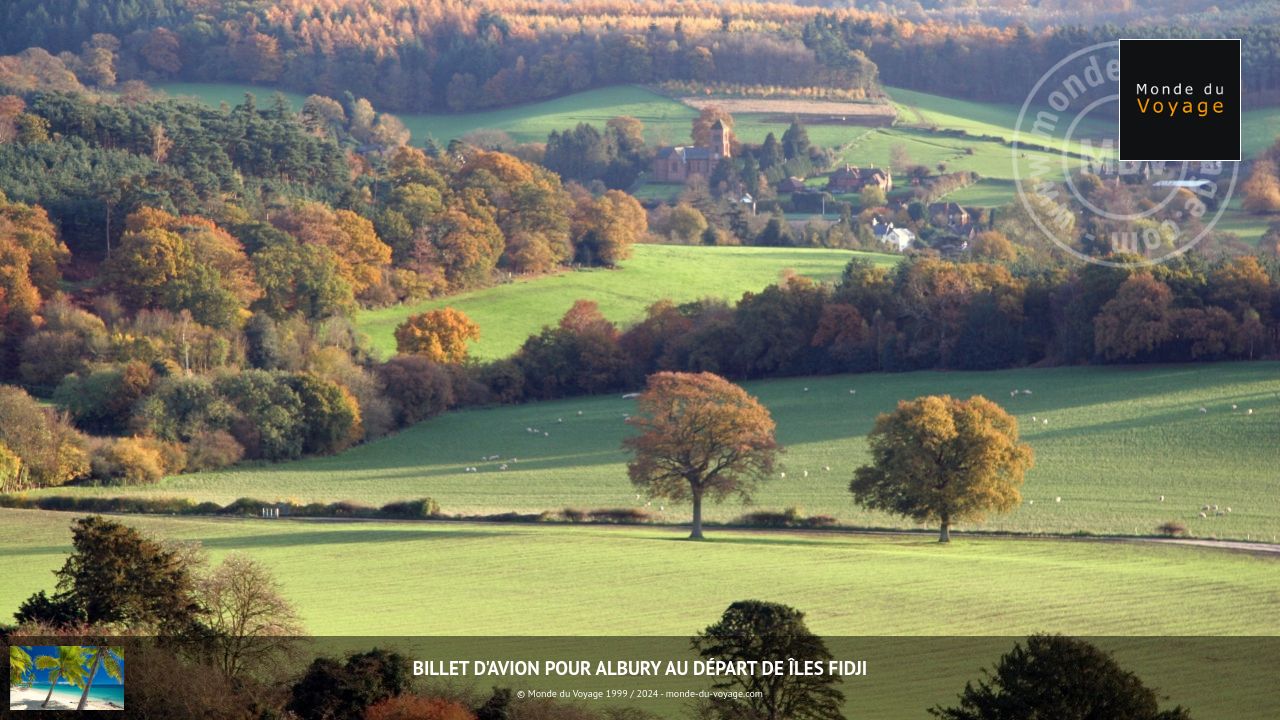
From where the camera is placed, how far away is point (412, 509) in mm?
60188

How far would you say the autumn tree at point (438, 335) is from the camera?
90500 millimetres

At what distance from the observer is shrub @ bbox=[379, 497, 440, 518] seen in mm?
59875

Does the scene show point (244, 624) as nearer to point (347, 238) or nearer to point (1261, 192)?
point (347, 238)

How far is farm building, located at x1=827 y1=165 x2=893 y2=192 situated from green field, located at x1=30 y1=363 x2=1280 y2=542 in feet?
191

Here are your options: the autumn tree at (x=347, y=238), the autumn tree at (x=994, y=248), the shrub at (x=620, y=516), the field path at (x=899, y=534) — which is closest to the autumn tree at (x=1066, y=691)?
the field path at (x=899, y=534)

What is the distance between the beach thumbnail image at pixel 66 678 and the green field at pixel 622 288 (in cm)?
6159

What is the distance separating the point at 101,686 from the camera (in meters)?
29.0

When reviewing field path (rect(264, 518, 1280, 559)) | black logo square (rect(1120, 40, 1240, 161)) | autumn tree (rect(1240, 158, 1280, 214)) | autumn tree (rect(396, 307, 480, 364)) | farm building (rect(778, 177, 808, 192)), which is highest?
black logo square (rect(1120, 40, 1240, 161))

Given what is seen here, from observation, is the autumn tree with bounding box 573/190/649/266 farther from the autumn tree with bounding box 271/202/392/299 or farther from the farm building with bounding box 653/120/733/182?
the farm building with bounding box 653/120/733/182

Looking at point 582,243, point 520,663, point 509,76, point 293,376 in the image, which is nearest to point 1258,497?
point 520,663

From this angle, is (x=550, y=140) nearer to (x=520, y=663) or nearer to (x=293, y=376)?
(x=293, y=376)

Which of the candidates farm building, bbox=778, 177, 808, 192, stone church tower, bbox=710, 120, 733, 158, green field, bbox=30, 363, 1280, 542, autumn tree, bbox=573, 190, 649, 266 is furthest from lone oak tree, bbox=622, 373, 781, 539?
stone church tower, bbox=710, 120, 733, 158

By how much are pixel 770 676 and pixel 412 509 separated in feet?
104

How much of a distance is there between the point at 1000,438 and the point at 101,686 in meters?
31.5
